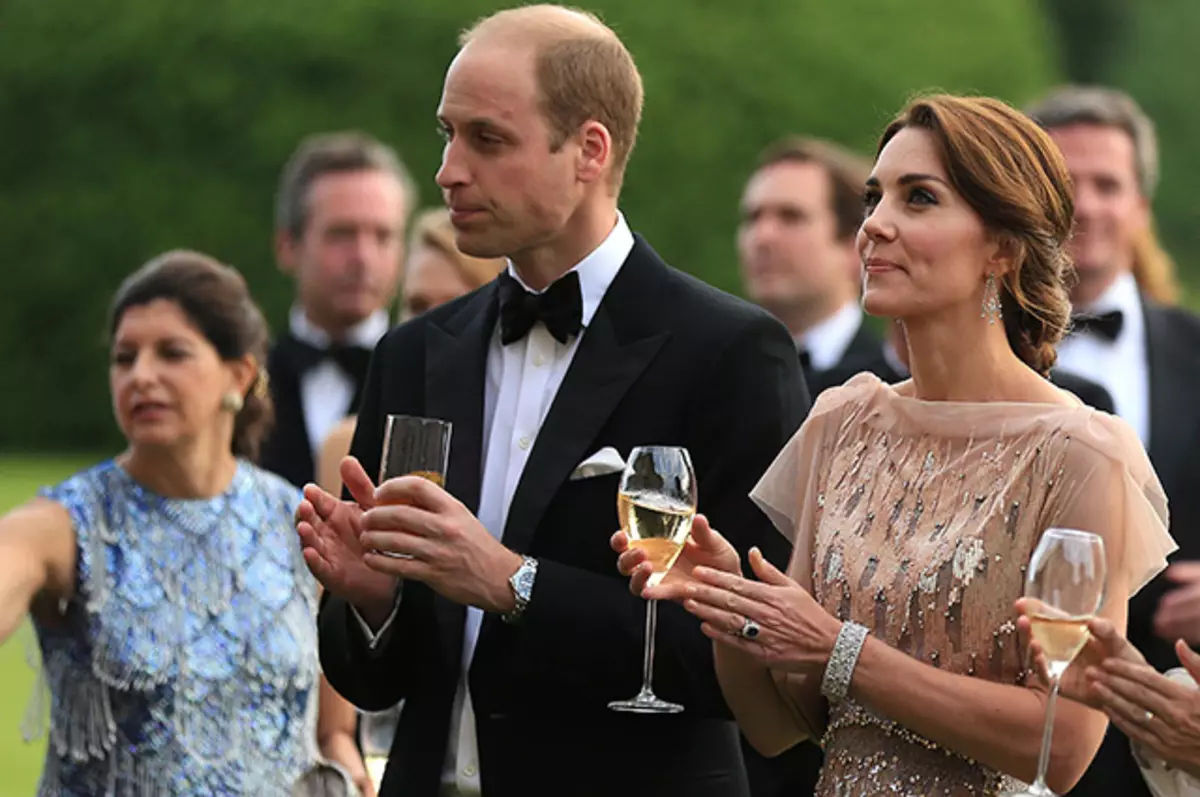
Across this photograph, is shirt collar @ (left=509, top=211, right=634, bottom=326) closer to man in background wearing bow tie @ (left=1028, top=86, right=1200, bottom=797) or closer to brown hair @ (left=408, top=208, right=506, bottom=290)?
man in background wearing bow tie @ (left=1028, top=86, right=1200, bottom=797)

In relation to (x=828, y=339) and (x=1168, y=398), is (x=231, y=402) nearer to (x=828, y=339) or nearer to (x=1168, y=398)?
(x=1168, y=398)

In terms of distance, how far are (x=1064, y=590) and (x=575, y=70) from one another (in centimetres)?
183

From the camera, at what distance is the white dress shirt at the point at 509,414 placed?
4.66 metres

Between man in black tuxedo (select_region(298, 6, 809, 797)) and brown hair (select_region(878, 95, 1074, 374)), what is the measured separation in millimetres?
661

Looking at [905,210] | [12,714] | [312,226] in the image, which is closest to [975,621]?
[905,210]

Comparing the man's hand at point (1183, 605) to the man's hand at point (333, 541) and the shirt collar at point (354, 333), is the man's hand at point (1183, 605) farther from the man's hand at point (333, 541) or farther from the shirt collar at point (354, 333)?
the shirt collar at point (354, 333)

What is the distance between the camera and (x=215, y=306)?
19.8ft

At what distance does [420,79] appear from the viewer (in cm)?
2328

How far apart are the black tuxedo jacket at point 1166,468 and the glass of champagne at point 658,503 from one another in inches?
97.3

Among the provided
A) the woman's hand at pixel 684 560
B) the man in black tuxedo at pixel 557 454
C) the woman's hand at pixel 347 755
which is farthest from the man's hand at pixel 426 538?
the woman's hand at pixel 347 755

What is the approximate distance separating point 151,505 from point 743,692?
2.15m

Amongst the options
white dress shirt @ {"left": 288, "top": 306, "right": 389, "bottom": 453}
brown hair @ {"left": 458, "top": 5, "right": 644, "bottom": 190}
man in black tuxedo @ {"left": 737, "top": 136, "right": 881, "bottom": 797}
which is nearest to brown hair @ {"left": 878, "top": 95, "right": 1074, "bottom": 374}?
brown hair @ {"left": 458, "top": 5, "right": 644, "bottom": 190}

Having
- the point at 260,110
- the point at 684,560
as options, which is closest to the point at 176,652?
the point at 684,560

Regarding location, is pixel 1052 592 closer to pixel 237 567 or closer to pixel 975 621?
pixel 975 621
